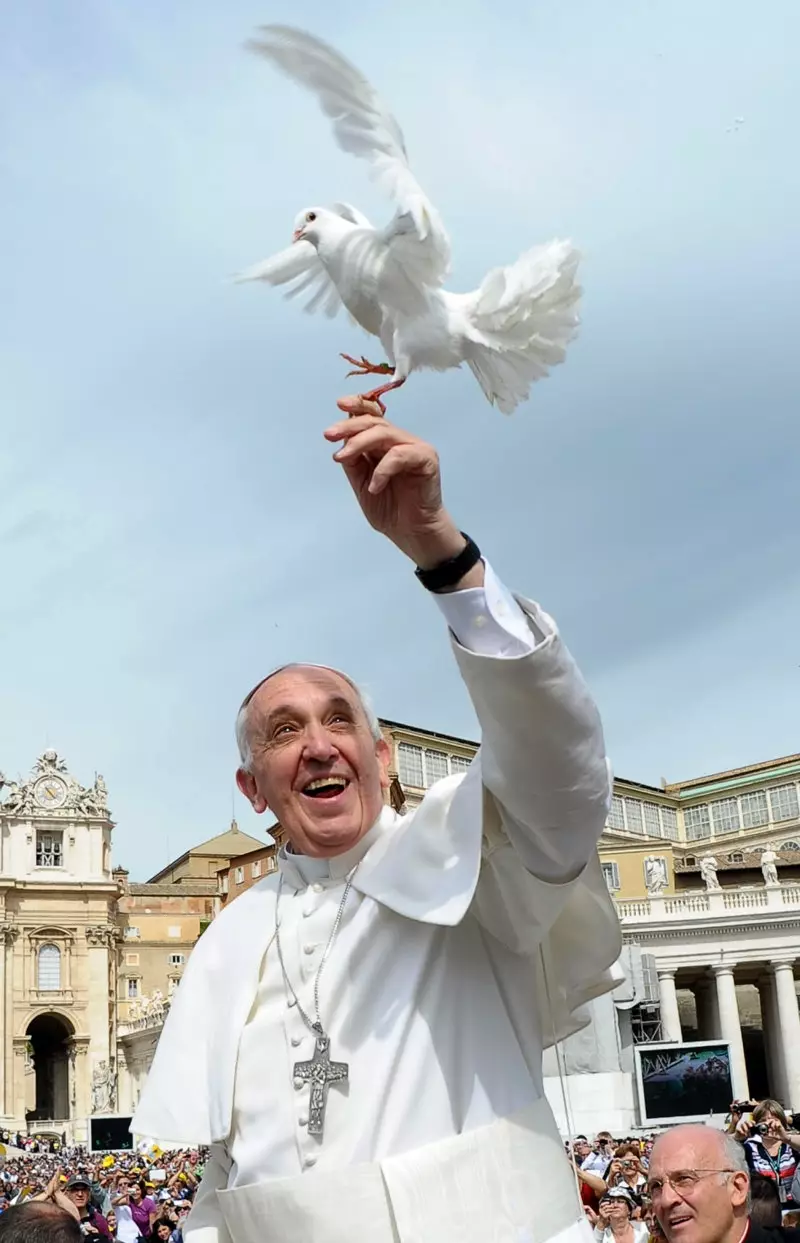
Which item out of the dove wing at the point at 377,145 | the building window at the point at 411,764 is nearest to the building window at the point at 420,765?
the building window at the point at 411,764

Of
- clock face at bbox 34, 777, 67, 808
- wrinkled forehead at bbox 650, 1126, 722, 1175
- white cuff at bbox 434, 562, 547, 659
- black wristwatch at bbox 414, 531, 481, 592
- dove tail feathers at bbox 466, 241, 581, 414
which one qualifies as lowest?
wrinkled forehead at bbox 650, 1126, 722, 1175

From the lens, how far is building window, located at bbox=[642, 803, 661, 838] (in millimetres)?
63719

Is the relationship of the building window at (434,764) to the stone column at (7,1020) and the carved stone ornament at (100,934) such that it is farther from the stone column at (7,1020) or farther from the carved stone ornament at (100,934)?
the stone column at (7,1020)

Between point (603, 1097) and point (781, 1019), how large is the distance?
79.3 ft

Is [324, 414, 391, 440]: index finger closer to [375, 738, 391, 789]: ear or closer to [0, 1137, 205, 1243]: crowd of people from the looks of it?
[375, 738, 391, 789]: ear

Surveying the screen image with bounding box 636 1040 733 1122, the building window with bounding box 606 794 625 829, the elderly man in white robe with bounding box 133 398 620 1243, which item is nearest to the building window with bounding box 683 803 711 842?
the building window with bounding box 606 794 625 829

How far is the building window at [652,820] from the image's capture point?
63.7 metres

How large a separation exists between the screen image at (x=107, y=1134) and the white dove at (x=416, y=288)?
87.7ft

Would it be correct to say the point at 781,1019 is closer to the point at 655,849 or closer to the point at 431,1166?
the point at 655,849

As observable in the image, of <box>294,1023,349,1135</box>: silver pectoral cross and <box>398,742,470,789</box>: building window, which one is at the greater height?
<box>398,742,470,789</box>: building window

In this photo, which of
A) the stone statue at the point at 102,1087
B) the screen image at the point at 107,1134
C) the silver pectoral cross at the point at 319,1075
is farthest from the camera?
the stone statue at the point at 102,1087

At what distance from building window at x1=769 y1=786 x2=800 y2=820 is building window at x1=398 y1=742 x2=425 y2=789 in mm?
17617

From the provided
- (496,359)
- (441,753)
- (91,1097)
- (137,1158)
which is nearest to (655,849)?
(441,753)

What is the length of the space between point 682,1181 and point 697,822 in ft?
211
